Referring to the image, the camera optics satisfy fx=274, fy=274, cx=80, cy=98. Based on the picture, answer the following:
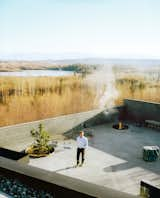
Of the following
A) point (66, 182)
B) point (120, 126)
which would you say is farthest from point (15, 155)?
point (120, 126)

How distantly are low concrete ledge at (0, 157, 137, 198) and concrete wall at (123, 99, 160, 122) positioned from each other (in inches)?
414

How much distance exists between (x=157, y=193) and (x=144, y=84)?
15472mm

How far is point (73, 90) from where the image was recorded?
17391 millimetres

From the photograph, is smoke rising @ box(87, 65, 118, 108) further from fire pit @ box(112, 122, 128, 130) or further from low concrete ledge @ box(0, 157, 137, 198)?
low concrete ledge @ box(0, 157, 137, 198)

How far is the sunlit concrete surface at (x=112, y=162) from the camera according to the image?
25.9 ft

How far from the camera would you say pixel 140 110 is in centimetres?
1462

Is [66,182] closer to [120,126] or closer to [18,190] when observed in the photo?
[18,190]

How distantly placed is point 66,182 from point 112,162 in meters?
5.55

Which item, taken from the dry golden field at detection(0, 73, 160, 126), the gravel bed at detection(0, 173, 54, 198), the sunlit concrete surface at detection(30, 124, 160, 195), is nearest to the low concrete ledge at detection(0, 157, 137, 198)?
the gravel bed at detection(0, 173, 54, 198)

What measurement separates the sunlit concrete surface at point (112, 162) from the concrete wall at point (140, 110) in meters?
1.47

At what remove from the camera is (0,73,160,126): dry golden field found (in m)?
13.8

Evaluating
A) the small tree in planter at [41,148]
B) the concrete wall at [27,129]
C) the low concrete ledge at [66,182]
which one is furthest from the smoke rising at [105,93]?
the low concrete ledge at [66,182]

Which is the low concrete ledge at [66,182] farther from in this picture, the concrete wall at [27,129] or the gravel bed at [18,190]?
the concrete wall at [27,129]

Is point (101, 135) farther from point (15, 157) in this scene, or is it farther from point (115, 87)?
point (115, 87)
